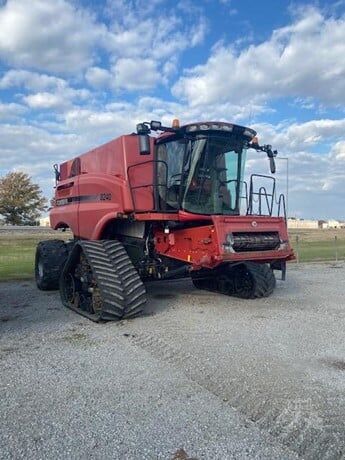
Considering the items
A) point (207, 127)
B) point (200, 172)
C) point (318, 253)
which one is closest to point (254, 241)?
point (200, 172)

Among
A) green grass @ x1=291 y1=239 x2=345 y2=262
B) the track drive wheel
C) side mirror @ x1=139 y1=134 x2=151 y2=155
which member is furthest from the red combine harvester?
green grass @ x1=291 y1=239 x2=345 y2=262

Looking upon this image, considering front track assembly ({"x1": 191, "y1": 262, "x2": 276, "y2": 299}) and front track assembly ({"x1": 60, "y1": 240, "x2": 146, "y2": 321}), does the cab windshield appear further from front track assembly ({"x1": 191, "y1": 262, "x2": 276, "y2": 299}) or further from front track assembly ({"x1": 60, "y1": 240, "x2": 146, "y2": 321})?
front track assembly ({"x1": 191, "y1": 262, "x2": 276, "y2": 299})

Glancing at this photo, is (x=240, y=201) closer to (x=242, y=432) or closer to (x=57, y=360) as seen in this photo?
(x=57, y=360)

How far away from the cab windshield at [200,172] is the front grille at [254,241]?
762mm

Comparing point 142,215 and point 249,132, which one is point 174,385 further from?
point 249,132

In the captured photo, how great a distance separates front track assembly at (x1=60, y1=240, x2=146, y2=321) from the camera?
7781mm

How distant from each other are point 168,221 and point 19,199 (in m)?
53.1

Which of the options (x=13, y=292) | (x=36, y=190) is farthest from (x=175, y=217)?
(x=36, y=190)

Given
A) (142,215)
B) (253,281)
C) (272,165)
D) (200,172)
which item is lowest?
(253,281)

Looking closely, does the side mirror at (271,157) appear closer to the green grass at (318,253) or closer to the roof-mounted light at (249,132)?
the roof-mounted light at (249,132)

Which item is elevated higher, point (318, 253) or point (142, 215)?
point (142, 215)

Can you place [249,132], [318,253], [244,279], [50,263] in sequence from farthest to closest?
1. [318,253]
2. [50,263]
3. [244,279]
4. [249,132]

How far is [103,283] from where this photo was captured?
25.7 ft

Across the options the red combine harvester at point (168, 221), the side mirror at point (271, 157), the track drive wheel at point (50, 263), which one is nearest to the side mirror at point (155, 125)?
the red combine harvester at point (168, 221)
